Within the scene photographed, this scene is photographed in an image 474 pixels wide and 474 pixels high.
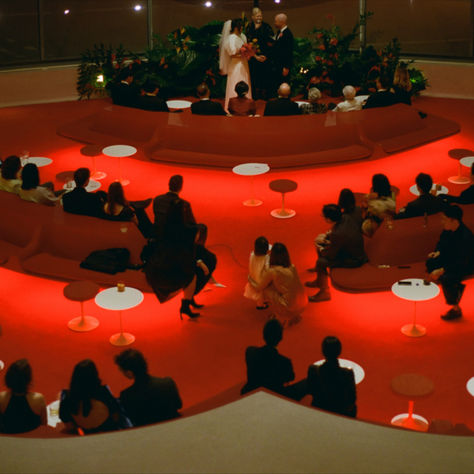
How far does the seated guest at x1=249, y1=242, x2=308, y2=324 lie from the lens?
23.3 ft

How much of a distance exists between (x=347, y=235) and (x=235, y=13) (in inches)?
443

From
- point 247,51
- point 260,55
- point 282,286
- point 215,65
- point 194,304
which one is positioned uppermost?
point 247,51

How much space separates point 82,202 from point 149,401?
3.44 m

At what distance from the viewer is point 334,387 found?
5.28 meters

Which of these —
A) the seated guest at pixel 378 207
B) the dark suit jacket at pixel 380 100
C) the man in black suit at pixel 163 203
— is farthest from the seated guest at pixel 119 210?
the dark suit jacket at pixel 380 100

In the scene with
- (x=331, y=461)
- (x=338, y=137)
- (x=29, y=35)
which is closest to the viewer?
(x=331, y=461)

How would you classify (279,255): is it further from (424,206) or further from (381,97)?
(381,97)

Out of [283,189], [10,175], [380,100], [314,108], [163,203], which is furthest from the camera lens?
[380,100]

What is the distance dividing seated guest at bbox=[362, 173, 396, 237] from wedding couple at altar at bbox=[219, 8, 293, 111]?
516cm

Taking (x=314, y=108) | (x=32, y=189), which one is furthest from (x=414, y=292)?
(x=314, y=108)

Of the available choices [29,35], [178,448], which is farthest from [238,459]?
[29,35]

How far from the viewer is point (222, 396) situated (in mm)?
5730

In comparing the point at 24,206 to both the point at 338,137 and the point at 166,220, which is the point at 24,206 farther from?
the point at 338,137

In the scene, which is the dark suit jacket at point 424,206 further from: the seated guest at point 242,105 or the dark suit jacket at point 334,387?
the seated guest at point 242,105
